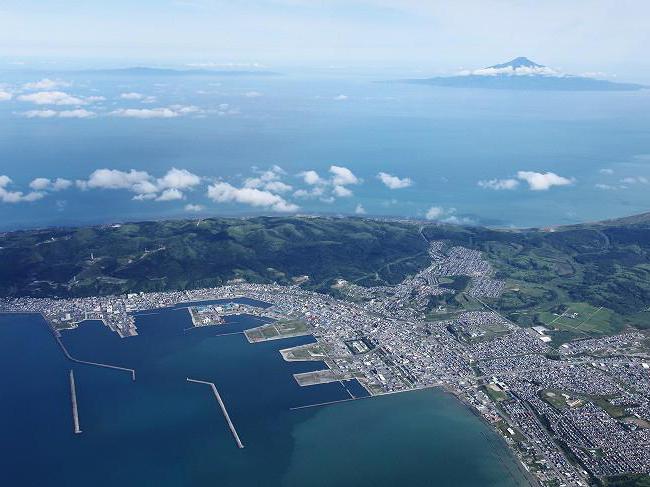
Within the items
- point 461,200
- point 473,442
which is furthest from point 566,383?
point 461,200

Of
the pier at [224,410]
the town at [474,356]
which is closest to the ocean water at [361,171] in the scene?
the town at [474,356]

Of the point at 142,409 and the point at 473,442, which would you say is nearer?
the point at 473,442

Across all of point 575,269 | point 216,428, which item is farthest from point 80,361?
point 575,269

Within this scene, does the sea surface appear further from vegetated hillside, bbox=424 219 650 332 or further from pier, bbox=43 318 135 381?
vegetated hillside, bbox=424 219 650 332

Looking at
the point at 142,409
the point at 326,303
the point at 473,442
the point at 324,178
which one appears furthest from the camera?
the point at 324,178

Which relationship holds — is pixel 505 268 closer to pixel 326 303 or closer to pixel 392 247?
pixel 392 247

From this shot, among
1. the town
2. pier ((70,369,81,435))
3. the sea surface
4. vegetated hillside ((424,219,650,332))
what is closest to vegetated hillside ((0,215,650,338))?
vegetated hillside ((424,219,650,332))

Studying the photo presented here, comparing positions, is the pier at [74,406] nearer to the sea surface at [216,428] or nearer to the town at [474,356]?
the sea surface at [216,428]
